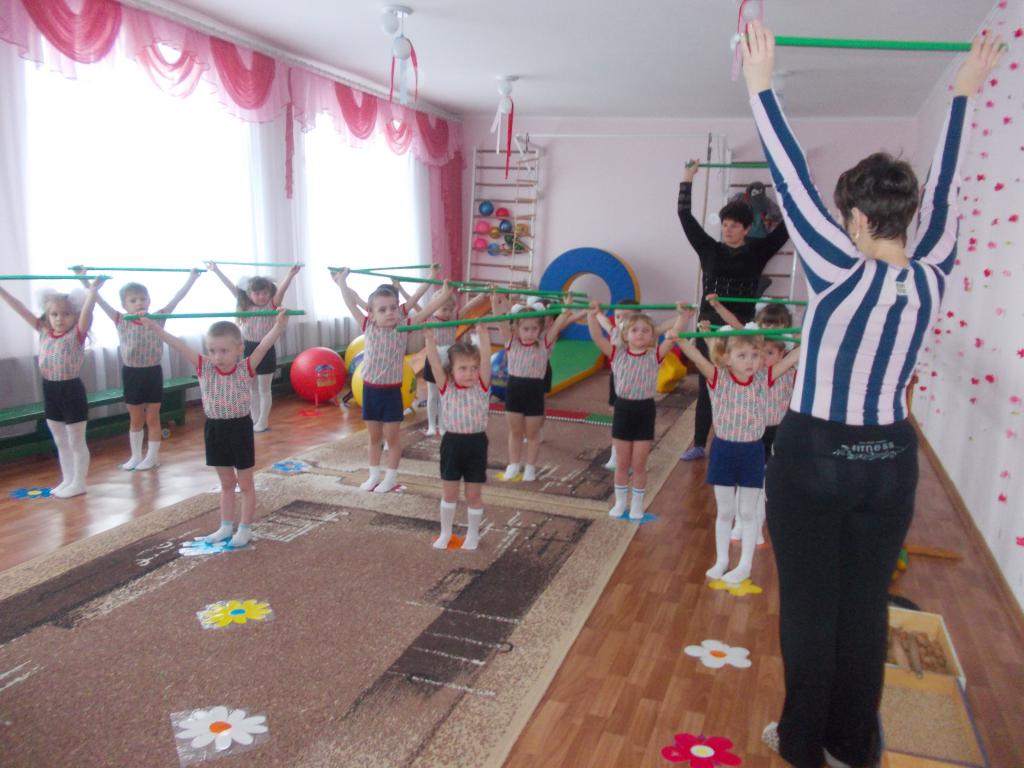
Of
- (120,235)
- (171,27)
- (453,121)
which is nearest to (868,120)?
(453,121)

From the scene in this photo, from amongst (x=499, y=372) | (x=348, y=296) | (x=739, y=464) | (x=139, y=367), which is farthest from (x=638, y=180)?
(x=739, y=464)

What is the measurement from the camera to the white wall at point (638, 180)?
8.77 metres

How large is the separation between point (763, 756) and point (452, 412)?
1.86m

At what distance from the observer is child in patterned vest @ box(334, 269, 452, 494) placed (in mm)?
4141

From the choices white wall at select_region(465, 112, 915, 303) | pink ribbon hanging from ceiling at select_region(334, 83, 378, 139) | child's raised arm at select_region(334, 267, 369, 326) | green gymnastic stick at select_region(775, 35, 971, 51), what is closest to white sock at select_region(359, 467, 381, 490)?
child's raised arm at select_region(334, 267, 369, 326)

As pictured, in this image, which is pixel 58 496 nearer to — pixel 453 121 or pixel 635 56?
pixel 635 56

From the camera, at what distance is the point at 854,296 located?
62.7 inches

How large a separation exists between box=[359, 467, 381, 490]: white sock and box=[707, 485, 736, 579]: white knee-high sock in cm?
197

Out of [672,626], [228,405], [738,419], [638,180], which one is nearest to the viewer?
[672,626]

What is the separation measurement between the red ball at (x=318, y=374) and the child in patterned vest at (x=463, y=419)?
320cm

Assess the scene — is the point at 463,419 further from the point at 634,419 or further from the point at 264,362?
the point at 264,362

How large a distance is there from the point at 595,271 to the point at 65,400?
608cm

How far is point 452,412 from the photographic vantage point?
3.43 m

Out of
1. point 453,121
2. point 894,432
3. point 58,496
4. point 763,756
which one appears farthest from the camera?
point 453,121
